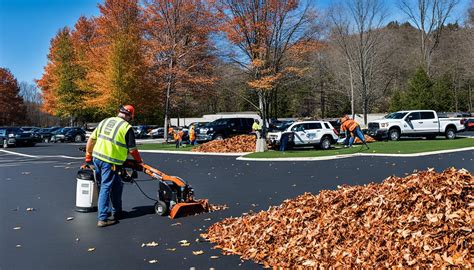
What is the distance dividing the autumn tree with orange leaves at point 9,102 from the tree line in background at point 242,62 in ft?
3.63

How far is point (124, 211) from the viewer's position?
8.43 meters

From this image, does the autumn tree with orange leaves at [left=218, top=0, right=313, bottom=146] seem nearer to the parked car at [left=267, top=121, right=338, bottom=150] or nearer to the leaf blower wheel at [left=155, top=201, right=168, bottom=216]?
the parked car at [left=267, top=121, right=338, bottom=150]

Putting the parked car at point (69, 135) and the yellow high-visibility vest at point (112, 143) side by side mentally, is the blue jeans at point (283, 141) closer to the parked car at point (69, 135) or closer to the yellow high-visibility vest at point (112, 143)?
the yellow high-visibility vest at point (112, 143)

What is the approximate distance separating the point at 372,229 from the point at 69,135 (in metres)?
42.9

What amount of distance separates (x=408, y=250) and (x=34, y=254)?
15.3ft

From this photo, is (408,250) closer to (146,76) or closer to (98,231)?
(98,231)

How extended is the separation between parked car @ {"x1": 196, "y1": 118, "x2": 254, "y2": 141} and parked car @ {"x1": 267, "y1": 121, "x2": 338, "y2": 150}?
621cm

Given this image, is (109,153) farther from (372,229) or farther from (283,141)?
(283,141)

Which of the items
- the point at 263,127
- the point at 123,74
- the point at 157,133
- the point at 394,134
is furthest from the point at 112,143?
the point at 157,133

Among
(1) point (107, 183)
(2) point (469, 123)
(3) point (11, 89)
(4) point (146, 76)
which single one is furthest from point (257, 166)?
(3) point (11, 89)

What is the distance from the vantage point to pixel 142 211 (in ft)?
27.9

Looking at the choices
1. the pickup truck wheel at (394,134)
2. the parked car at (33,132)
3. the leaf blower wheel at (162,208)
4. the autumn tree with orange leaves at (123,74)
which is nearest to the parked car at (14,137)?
the parked car at (33,132)

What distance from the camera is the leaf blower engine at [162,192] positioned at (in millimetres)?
7723

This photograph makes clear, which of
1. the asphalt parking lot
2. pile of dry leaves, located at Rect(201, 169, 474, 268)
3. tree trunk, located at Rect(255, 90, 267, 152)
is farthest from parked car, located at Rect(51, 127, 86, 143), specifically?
pile of dry leaves, located at Rect(201, 169, 474, 268)
